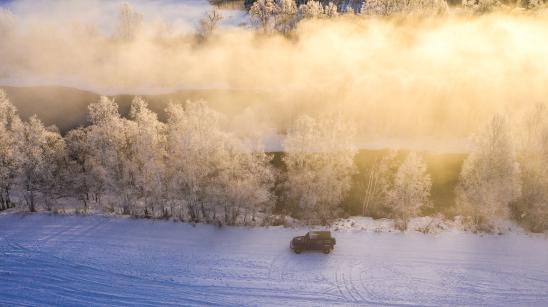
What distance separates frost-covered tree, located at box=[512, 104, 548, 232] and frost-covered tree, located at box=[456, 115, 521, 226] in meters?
1.51

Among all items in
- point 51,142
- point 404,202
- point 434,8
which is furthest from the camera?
point 434,8

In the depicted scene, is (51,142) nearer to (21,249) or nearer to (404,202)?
(21,249)

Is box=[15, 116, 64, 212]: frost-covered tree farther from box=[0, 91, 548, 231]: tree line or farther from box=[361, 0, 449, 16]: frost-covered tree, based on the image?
box=[361, 0, 449, 16]: frost-covered tree

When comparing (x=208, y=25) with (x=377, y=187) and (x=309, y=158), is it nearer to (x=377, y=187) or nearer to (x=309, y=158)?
(x=309, y=158)

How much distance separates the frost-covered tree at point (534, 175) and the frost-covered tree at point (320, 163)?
14671mm

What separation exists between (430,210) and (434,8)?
50.8 metres

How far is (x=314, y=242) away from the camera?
30703 millimetres

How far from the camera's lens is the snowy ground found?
27.4m

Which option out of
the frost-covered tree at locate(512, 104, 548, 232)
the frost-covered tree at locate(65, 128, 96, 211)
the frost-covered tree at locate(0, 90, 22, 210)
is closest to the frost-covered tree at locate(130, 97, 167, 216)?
the frost-covered tree at locate(65, 128, 96, 211)

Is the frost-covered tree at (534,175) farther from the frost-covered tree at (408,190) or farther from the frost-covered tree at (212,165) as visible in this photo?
the frost-covered tree at (212,165)

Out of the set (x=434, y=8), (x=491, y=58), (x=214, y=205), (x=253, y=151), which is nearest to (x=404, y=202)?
(x=253, y=151)

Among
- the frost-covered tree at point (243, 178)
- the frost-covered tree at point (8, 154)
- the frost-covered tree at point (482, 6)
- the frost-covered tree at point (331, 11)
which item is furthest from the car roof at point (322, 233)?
the frost-covered tree at point (482, 6)

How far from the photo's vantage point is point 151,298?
89.0ft

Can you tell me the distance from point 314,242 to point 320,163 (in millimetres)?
7531
